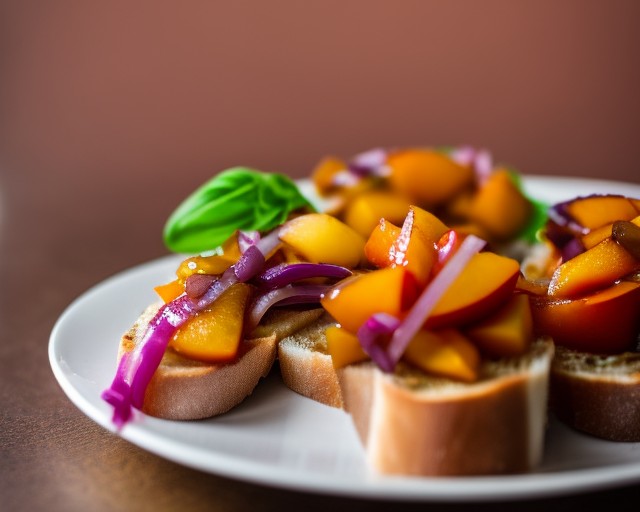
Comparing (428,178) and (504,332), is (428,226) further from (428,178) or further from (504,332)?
(428,178)

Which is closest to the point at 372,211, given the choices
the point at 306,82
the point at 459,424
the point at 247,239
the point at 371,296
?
the point at 247,239

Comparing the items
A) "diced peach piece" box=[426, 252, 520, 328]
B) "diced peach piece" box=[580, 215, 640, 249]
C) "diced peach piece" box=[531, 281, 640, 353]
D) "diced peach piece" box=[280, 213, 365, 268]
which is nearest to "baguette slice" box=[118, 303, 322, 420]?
"diced peach piece" box=[280, 213, 365, 268]

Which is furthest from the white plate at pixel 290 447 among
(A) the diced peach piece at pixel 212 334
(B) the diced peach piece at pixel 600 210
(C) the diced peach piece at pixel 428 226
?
(B) the diced peach piece at pixel 600 210

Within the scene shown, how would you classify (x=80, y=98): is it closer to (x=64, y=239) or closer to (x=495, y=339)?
(x=64, y=239)

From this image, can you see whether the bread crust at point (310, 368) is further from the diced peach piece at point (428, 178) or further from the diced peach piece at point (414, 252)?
the diced peach piece at point (428, 178)

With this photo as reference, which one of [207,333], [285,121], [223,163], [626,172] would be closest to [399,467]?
[207,333]

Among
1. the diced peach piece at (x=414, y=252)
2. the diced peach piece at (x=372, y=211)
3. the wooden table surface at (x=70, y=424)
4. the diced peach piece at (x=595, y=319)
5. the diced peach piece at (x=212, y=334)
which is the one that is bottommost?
the wooden table surface at (x=70, y=424)
